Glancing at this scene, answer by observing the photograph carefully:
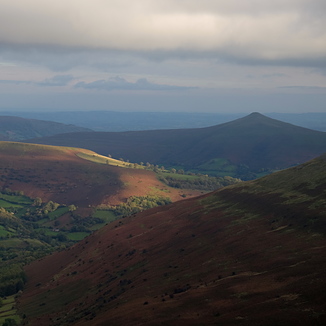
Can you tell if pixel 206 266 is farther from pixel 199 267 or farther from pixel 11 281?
pixel 11 281

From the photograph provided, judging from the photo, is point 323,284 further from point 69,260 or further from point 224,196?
point 69,260

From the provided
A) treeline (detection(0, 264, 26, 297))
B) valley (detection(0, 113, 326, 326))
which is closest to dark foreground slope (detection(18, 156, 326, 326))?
valley (detection(0, 113, 326, 326))

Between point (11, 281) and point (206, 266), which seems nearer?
point (206, 266)

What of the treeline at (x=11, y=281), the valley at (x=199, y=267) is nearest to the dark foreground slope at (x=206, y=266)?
the valley at (x=199, y=267)

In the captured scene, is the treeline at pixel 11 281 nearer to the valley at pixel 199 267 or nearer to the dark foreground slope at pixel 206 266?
the valley at pixel 199 267

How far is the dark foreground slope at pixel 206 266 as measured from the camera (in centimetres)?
5956

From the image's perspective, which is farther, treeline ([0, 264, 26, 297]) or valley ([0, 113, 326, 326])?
treeline ([0, 264, 26, 297])

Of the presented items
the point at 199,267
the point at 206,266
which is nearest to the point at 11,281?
the point at 199,267

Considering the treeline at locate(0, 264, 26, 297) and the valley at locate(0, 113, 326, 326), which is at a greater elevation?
the valley at locate(0, 113, 326, 326)

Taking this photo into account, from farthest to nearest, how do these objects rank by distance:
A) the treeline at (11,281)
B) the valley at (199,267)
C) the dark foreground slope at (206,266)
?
the treeline at (11,281) < the valley at (199,267) < the dark foreground slope at (206,266)

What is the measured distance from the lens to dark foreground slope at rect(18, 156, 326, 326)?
5956 cm

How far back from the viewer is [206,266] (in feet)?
276

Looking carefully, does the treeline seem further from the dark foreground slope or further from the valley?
the dark foreground slope

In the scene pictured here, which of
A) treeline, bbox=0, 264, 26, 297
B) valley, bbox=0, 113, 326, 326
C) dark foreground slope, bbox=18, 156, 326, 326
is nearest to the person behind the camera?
dark foreground slope, bbox=18, 156, 326, 326
